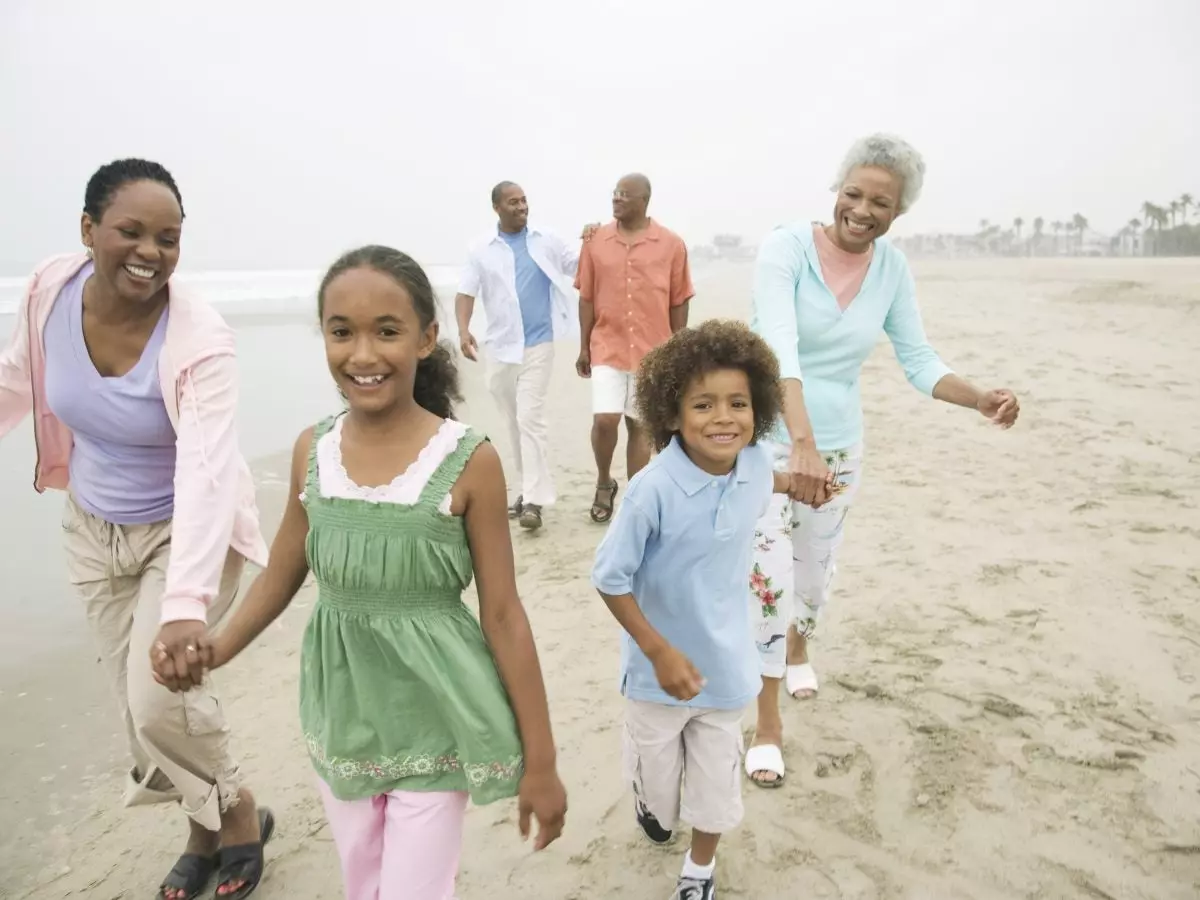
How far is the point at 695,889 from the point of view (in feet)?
7.74

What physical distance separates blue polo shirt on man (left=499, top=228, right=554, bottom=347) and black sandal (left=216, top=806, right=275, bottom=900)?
383cm

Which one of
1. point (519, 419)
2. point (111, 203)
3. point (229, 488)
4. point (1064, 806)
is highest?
point (111, 203)

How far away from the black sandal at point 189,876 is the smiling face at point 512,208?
13.8 feet

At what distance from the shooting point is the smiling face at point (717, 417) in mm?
2115

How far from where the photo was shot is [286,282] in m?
30.8

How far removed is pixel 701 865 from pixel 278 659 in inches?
92.4

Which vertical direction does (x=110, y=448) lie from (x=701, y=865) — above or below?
above

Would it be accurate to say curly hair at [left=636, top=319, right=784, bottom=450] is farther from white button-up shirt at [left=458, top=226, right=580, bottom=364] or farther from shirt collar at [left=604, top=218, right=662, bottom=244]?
white button-up shirt at [left=458, top=226, right=580, bottom=364]

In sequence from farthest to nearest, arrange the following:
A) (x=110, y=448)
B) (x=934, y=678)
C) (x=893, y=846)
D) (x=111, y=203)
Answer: (x=934, y=678), (x=893, y=846), (x=110, y=448), (x=111, y=203)

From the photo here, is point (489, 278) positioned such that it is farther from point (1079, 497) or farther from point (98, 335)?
point (1079, 497)

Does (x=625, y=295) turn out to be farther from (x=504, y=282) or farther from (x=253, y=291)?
(x=253, y=291)

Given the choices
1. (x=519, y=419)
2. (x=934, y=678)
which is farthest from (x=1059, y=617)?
(x=519, y=419)

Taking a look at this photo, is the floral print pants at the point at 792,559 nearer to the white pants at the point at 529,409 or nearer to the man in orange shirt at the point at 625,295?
the man in orange shirt at the point at 625,295

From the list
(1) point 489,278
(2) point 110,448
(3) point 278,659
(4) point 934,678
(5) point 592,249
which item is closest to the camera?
(2) point 110,448
